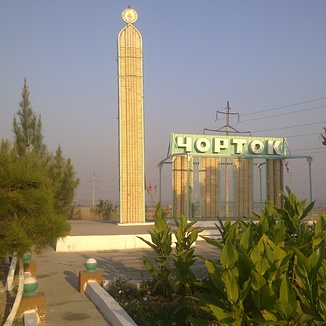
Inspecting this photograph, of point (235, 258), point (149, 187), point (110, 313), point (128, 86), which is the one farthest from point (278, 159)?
point (235, 258)

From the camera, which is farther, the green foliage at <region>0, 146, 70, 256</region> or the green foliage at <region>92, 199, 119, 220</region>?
the green foliage at <region>92, 199, 119, 220</region>

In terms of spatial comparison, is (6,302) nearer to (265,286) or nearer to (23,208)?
(23,208)

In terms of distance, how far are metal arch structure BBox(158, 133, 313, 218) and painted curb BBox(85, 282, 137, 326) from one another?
1326cm

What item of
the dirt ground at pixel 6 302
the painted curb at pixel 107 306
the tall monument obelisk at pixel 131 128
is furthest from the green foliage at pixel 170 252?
the tall monument obelisk at pixel 131 128

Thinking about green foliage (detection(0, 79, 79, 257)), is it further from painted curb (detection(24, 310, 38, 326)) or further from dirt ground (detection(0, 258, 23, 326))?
dirt ground (detection(0, 258, 23, 326))

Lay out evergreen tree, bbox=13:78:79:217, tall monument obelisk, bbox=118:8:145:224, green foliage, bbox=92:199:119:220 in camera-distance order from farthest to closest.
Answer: green foliage, bbox=92:199:119:220
tall monument obelisk, bbox=118:8:145:224
evergreen tree, bbox=13:78:79:217

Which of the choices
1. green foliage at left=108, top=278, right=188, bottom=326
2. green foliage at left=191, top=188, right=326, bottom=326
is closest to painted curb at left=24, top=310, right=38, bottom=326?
green foliage at left=108, top=278, right=188, bottom=326

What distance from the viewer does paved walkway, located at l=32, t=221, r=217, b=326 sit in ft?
23.3

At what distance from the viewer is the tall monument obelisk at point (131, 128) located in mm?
20078

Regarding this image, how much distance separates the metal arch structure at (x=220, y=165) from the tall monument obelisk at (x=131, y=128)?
6.83 ft

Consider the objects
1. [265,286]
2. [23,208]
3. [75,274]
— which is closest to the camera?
[265,286]

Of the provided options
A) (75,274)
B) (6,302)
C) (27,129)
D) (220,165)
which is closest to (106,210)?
(220,165)

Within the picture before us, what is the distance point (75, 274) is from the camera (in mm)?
10617

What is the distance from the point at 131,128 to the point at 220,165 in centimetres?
548
